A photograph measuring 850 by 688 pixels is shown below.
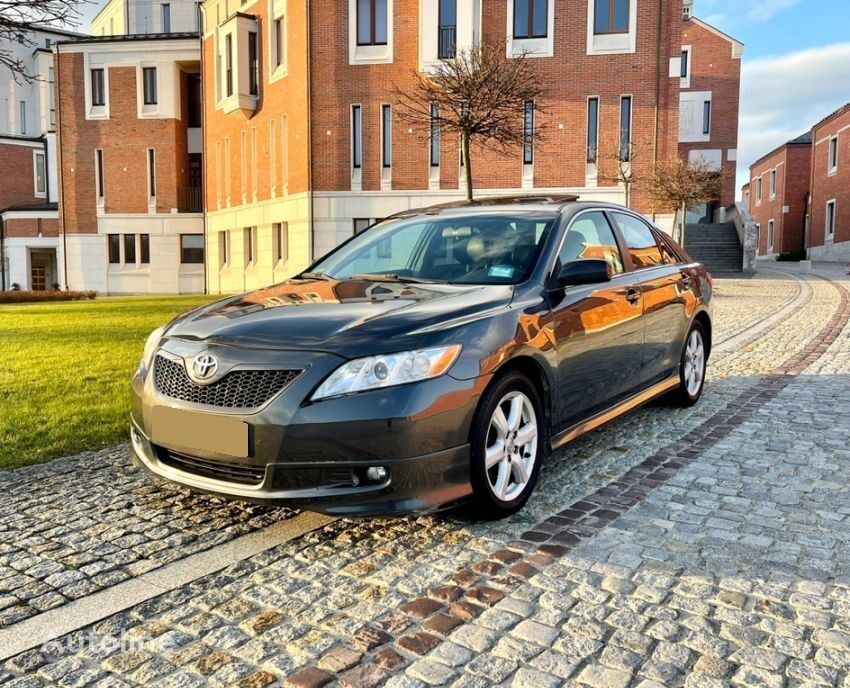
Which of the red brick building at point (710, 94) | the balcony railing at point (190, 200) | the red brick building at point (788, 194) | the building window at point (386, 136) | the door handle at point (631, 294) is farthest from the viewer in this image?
the red brick building at point (788, 194)

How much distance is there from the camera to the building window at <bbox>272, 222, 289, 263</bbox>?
98.2ft

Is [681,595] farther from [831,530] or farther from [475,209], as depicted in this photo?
[475,209]

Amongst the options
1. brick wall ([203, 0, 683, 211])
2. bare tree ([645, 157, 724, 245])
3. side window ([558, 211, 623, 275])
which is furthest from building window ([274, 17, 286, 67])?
side window ([558, 211, 623, 275])

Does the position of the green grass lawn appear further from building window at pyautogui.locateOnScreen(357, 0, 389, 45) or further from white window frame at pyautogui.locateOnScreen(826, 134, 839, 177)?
white window frame at pyautogui.locateOnScreen(826, 134, 839, 177)

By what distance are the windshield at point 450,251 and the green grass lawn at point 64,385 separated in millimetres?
2285

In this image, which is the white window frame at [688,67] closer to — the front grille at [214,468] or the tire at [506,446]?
the tire at [506,446]

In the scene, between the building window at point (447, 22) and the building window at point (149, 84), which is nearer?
the building window at point (447, 22)

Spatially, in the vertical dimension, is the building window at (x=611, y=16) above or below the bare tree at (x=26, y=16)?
above

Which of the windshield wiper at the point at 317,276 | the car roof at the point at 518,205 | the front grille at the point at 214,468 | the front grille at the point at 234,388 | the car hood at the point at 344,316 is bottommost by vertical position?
the front grille at the point at 214,468

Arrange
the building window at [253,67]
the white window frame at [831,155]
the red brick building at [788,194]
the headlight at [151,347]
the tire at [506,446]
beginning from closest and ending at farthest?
the tire at [506,446] < the headlight at [151,347] < the building window at [253,67] < the white window frame at [831,155] < the red brick building at [788,194]

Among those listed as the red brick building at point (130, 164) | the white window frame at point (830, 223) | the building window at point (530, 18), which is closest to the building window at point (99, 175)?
the red brick building at point (130, 164)

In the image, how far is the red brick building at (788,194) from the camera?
52.9 metres

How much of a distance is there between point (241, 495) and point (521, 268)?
201 cm

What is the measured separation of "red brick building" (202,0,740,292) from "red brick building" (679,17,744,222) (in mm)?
17780
